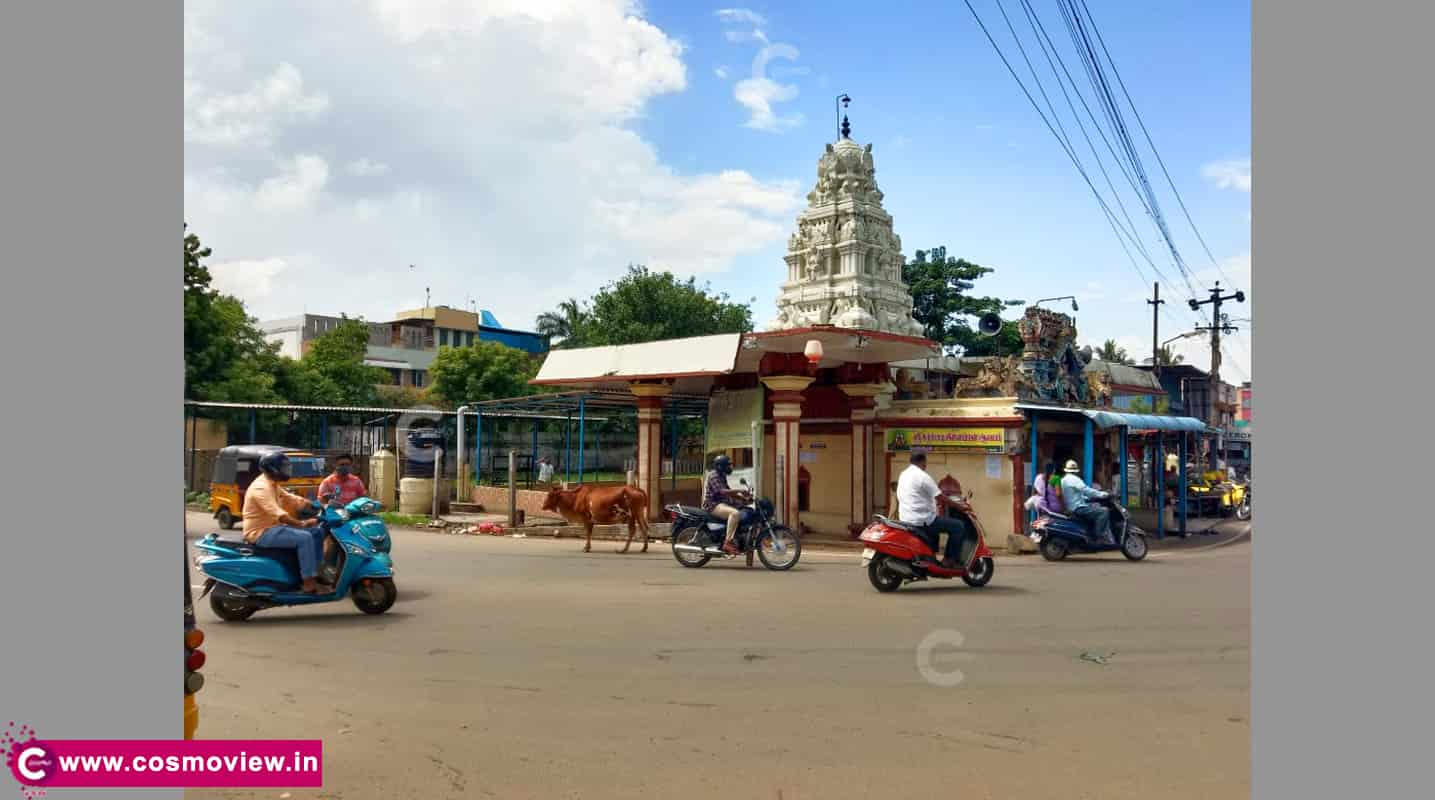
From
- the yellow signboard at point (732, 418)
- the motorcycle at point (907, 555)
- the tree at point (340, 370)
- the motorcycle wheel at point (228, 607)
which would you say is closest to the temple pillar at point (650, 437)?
the yellow signboard at point (732, 418)

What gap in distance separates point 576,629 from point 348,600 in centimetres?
263

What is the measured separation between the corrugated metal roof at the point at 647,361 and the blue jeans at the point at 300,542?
27.2ft

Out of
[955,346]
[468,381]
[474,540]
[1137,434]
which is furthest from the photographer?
[955,346]

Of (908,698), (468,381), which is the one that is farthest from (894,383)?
(468,381)

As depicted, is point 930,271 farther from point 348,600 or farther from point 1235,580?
point 348,600

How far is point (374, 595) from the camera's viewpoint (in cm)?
802

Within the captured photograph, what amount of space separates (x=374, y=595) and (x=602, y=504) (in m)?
6.07

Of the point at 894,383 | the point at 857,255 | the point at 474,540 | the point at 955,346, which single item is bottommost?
the point at 474,540

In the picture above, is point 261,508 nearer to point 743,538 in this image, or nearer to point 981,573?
point 743,538

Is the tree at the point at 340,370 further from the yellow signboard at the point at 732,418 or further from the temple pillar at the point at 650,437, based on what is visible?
the yellow signboard at the point at 732,418

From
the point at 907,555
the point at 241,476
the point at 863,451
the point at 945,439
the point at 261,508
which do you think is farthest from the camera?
the point at 241,476

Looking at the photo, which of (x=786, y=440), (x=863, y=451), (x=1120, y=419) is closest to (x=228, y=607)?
(x=786, y=440)

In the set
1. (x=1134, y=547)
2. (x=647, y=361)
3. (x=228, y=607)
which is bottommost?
(x=1134, y=547)

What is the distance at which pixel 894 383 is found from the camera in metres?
17.5
